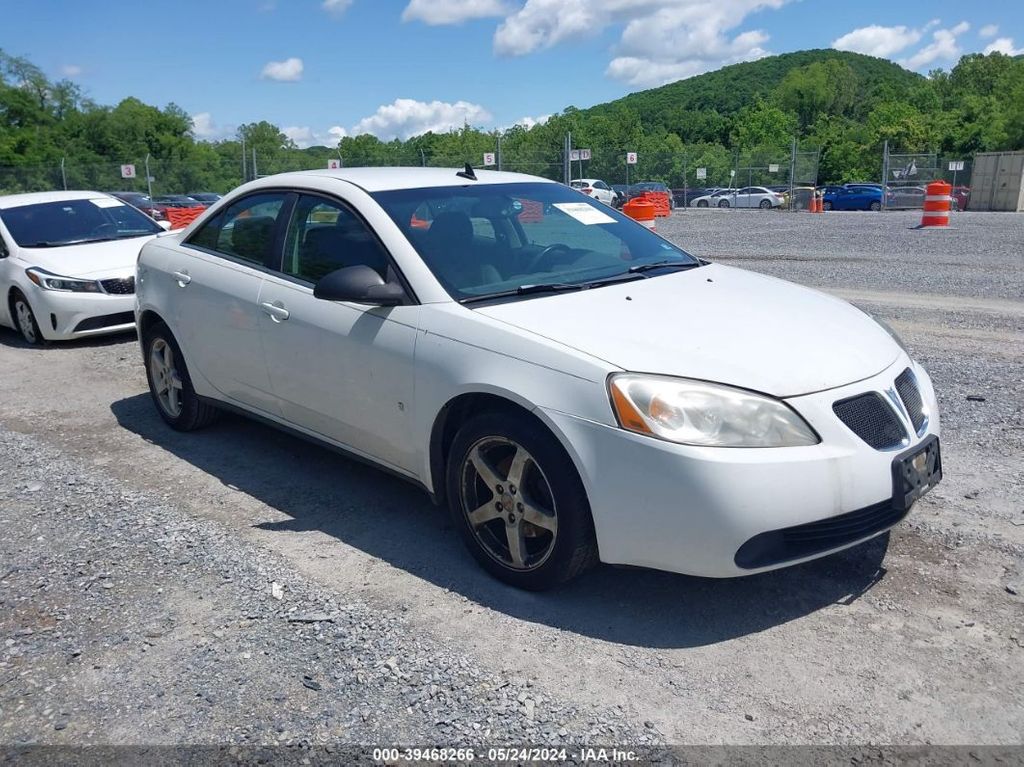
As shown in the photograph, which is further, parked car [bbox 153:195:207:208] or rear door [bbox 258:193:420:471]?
parked car [bbox 153:195:207:208]

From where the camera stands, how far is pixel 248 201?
16.9 feet

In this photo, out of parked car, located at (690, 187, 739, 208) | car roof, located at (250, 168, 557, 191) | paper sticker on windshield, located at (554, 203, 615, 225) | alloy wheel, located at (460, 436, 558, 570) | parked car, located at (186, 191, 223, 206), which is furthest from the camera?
parked car, located at (690, 187, 739, 208)

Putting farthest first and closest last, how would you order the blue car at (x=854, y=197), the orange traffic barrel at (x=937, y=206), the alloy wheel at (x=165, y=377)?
the blue car at (x=854, y=197) → the orange traffic barrel at (x=937, y=206) → the alloy wheel at (x=165, y=377)

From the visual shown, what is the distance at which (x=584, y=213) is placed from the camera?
483 cm

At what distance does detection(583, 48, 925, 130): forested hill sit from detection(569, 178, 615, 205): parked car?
86.4 meters

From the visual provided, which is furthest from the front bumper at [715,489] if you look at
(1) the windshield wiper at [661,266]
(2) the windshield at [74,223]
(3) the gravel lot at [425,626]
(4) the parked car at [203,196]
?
(4) the parked car at [203,196]

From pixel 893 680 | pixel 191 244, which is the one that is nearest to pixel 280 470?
pixel 191 244

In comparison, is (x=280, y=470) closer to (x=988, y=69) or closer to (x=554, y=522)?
(x=554, y=522)

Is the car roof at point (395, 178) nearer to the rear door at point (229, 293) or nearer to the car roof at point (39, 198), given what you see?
the rear door at point (229, 293)

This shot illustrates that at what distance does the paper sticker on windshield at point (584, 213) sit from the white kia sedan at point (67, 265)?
5.81 meters

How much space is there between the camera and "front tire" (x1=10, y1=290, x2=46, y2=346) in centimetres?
911

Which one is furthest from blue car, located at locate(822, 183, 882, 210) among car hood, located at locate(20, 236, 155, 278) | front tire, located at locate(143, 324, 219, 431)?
front tire, located at locate(143, 324, 219, 431)

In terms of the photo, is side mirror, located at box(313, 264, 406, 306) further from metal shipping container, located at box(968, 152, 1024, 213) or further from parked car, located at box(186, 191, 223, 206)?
metal shipping container, located at box(968, 152, 1024, 213)

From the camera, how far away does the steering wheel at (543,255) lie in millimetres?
4199
